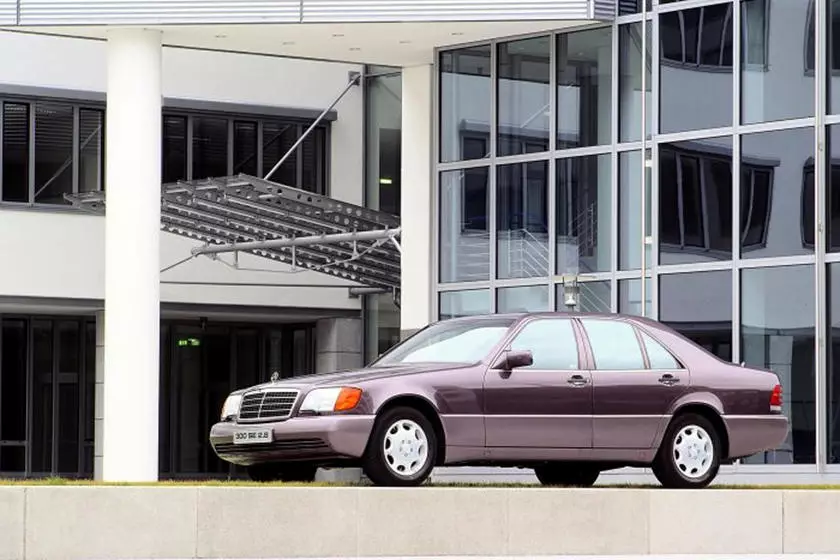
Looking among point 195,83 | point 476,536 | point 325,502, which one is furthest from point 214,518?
point 195,83

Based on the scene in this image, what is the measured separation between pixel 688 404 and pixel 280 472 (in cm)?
355

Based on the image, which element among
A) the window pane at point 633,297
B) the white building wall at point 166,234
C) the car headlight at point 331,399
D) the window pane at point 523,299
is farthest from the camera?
the white building wall at point 166,234

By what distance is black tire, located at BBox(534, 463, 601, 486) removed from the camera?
18.8 metres

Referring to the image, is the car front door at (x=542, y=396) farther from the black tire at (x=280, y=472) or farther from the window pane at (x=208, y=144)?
the window pane at (x=208, y=144)

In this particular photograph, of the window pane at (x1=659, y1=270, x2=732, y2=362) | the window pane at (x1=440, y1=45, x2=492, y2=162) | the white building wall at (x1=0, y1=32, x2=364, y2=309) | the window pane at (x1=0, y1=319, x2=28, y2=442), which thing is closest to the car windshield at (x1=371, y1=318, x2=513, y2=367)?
the window pane at (x1=659, y1=270, x2=732, y2=362)

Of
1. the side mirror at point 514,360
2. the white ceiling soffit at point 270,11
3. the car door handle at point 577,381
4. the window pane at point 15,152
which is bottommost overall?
the car door handle at point 577,381

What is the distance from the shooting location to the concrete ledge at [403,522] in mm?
14945

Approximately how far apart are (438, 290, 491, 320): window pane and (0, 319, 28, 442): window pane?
10.0 metres

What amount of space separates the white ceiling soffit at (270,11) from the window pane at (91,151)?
8.77 m

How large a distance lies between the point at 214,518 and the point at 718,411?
4.89 meters

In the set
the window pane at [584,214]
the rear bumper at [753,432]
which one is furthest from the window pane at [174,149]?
the rear bumper at [753,432]

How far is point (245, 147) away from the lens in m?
34.8

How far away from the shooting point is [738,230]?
78.3ft

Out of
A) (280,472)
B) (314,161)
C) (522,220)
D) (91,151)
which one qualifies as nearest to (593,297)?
(522,220)
